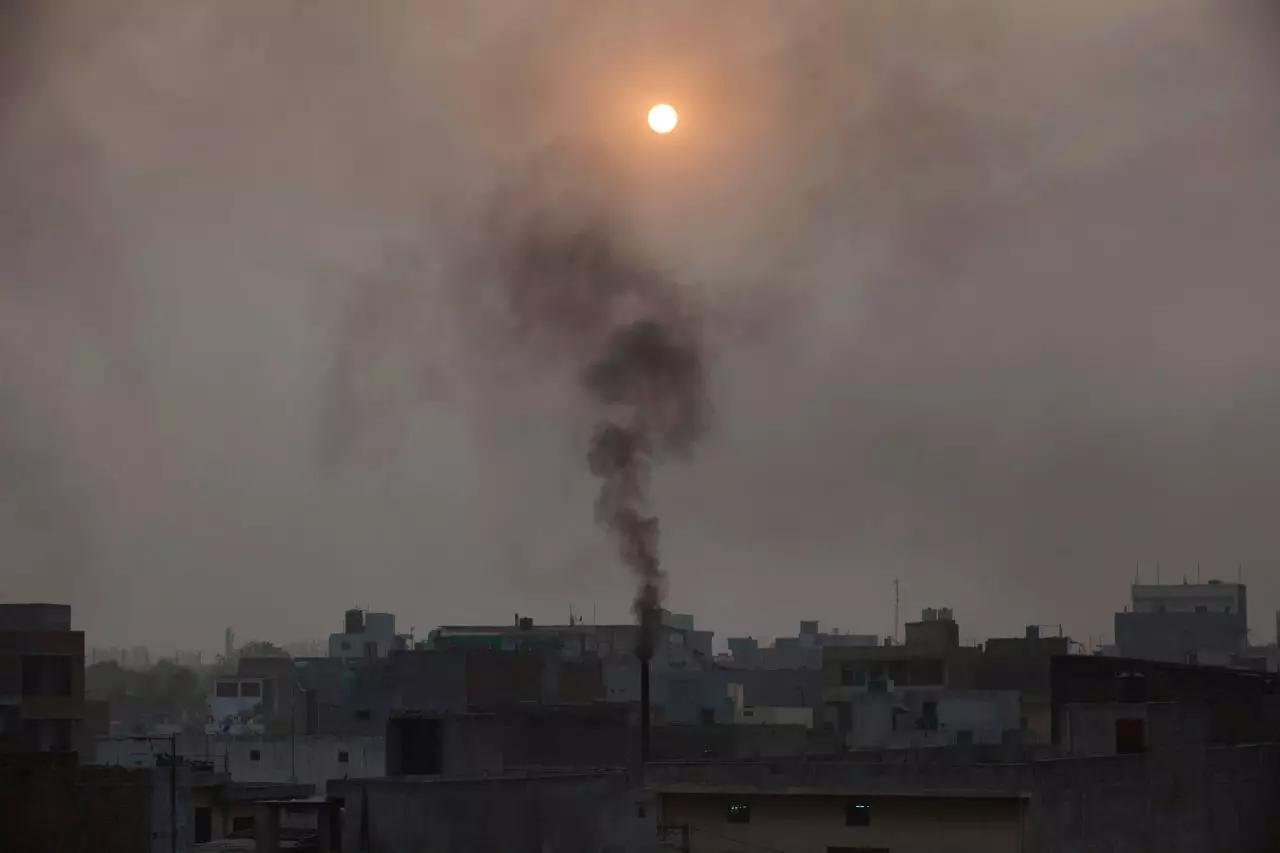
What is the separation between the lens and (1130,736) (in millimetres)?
41812

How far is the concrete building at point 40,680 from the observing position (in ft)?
221

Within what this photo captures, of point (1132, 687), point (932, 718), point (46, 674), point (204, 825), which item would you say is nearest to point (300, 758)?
point (46, 674)

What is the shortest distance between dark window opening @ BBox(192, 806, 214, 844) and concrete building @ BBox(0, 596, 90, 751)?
17821mm

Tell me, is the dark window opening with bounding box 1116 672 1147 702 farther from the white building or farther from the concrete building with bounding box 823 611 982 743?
the white building

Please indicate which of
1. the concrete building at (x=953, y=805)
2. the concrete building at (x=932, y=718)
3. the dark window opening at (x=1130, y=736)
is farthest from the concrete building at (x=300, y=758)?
the dark window opening at (x=1130, y=736)

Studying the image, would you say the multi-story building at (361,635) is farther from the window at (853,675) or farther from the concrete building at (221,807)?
the concrete building at (221,807)

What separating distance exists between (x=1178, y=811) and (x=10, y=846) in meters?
25.7

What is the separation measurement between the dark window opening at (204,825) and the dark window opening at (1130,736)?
71.1 ft

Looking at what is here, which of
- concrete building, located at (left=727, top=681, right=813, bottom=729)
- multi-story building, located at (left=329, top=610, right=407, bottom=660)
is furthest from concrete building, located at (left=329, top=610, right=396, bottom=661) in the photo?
concrete building, located at (left=727, top=681, right=813, bottom=729)

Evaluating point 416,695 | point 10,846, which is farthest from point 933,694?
point 10,846

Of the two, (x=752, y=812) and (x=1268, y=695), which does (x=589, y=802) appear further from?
(x=1268, y=695)

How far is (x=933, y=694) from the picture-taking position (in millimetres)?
82000

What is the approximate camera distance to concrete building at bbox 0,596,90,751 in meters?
67.4

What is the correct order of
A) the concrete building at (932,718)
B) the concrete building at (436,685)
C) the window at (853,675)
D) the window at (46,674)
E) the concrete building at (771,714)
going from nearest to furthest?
the window at (46,674), the concrete building at (436,685), the concrete building at (932,718), the window at (853,675), the concrete building at (771,714)
